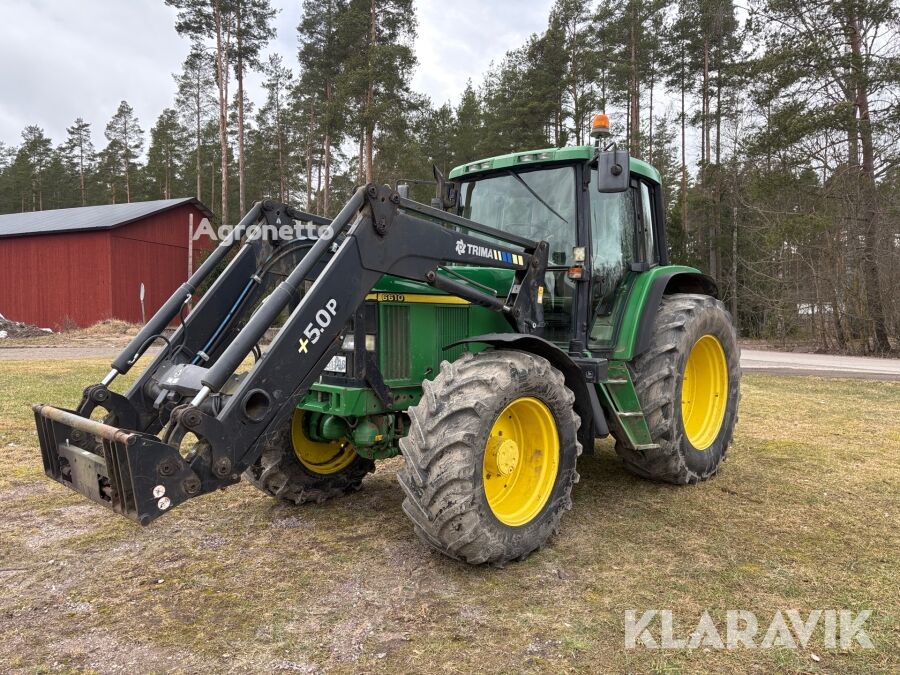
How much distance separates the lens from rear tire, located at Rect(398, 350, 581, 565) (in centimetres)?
296

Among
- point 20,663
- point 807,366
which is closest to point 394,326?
point 20,663

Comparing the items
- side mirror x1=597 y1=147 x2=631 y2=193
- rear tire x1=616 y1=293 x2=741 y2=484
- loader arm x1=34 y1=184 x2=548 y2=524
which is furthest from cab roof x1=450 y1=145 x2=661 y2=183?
rear tire x1=616 y1=293 x2=741 y2=484

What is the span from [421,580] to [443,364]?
1.10 meters

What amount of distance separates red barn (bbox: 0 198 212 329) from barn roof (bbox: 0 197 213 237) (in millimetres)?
50

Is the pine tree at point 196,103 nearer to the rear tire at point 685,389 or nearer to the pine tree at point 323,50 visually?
the pine tree at point 323,50

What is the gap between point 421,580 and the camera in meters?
3.12

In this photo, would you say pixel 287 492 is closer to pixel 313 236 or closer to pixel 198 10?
pixel 313 236

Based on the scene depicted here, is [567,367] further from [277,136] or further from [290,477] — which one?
[277,136]

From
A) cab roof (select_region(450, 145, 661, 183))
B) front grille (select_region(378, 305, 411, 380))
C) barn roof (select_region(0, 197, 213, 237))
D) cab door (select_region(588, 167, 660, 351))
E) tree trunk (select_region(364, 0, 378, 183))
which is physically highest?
tree trunk (select_region(364, 0, 378, 183))

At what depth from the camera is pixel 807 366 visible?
13.9 metres

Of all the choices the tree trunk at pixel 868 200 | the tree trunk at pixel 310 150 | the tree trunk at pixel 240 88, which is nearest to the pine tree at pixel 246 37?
the tree trunk at pixel 240 88

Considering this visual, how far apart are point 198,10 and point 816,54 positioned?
74.3 ft

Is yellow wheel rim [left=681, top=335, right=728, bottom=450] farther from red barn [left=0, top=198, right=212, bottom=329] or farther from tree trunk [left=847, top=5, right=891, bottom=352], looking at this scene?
red barn [left=0, top=198, right=212, bottom=329]

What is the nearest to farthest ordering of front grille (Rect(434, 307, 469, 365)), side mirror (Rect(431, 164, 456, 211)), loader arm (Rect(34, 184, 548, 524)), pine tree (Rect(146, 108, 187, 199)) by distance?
loader arm (Rect(34, 184, 548, 524)) → front grille (Rect(434, 307, 469, 365)) → side mirror (Rect(431, 164, 456, 211)) → pine tree (Rect(146, 108, 187, 199))
